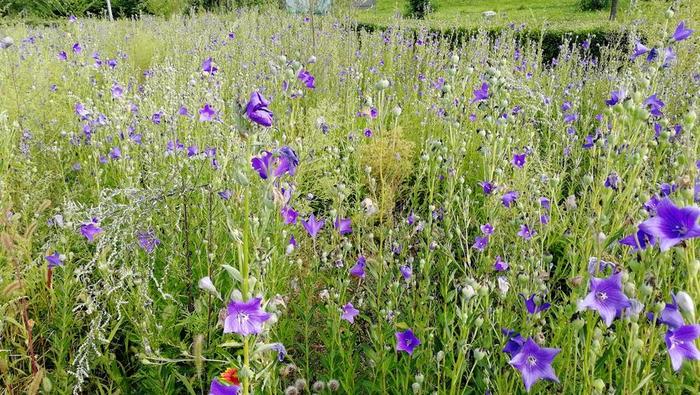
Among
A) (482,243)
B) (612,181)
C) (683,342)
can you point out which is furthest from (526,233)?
(683,342)

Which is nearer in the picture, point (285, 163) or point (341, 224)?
point (285, 163)

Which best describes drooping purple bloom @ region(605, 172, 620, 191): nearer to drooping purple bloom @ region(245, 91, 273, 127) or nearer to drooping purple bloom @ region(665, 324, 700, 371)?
drooping purple bloom @ region(665, 324, 700, 371)

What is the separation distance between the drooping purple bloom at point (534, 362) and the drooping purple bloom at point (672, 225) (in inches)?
17.5

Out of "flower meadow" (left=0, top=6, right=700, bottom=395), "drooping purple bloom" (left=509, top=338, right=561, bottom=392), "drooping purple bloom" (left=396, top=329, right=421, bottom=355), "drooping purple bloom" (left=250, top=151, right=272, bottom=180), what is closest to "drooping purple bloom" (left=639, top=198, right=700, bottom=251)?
"flower meadow" (left=0, top=6, right=700, bottom=395)

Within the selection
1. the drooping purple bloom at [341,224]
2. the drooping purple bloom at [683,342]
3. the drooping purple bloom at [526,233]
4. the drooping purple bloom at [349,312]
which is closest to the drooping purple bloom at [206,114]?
the drooping purple bloom at [341,224]

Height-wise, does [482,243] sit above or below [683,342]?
below

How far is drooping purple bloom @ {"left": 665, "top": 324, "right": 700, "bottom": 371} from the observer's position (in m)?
1.08

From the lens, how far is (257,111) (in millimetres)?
1111

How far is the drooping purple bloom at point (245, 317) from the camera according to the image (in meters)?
1.10

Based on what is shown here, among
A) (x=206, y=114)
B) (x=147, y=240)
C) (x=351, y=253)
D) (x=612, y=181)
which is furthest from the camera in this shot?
(x=351, y=253)

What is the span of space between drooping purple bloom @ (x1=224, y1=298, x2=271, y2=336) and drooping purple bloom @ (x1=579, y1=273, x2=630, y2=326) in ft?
2.42

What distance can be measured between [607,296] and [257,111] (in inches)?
35.7

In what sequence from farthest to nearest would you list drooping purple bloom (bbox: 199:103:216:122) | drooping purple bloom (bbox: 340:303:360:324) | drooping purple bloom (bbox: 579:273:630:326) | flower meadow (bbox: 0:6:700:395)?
1. drooping purple bloom (bbox: 199:103:216:122)
2. drooping purple bloom (bbox: 340:303:360:324)
3. flower meadow (bbox: 0:6:700:395)
4. drooping purple bloom (bbox: 579:273:630:326)

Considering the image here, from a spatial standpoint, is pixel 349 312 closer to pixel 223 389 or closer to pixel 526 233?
pixel 526 233
